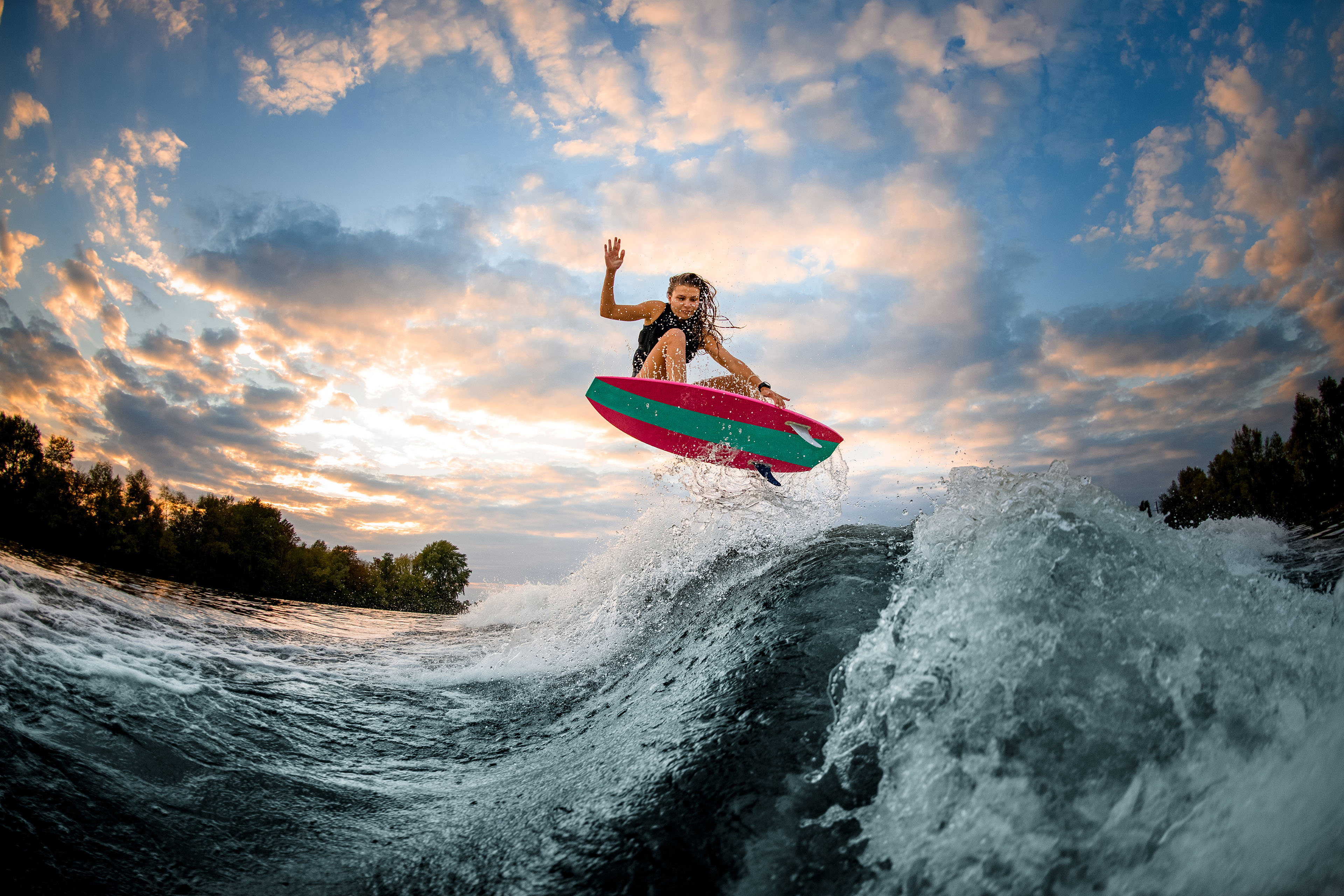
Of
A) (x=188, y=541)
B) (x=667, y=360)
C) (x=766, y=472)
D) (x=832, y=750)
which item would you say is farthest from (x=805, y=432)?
(x=188, y=541)

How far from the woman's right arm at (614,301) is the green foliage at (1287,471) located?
19.4 metres

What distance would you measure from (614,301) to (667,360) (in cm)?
116

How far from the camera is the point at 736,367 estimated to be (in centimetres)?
787

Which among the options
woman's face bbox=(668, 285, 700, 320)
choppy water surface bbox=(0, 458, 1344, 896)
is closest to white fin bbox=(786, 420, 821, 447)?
woman's face bbox=(668, 285, 700, 320)

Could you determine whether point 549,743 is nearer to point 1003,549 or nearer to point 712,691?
point 712,691

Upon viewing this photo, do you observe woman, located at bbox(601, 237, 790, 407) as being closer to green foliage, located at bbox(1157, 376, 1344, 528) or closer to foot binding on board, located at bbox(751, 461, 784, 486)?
foot binding on board, located at bbox(751, 461, 784, 486)

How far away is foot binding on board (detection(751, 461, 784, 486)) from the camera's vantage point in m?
7.45

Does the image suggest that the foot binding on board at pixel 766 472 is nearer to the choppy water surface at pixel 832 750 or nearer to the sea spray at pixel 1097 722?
the choppy water surface at pixel 832 750

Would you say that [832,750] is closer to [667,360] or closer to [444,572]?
[667,360]

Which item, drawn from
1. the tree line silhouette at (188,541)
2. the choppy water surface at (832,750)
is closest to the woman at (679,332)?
the choppy water surface at (832,750)

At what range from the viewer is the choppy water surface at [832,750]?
5.34 feet

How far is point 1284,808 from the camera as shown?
58.7 inches

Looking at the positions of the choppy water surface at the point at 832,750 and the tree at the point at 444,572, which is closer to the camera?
the choppy water surface at the point at 832,750

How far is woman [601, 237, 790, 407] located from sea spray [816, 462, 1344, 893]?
17.3 feet
